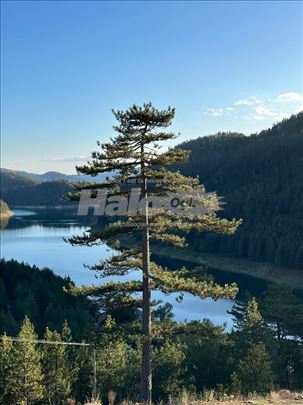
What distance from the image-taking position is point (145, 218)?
1825cm

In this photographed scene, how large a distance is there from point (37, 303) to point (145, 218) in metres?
55.0

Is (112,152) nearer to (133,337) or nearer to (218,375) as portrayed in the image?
(133,337)

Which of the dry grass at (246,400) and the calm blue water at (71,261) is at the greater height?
the dry grass at (246,400)

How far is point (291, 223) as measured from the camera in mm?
152125

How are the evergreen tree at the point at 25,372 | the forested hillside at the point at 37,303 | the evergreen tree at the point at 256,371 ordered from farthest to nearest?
1. the forested hillside at the point at 37,303
2. the evergreen tree at the point at 256,371
3. the evergreen tree at the point at 25,372

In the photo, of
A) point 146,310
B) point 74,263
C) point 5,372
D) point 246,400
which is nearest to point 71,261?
point 74,263

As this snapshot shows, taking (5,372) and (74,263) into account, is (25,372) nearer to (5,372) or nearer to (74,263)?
(5,372)

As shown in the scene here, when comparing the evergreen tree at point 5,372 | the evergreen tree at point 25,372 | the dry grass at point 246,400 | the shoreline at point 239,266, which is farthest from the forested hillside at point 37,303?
the shoreline at point 239,266

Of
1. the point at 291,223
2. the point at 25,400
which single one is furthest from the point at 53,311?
the point at 291,223

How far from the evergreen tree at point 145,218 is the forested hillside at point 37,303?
34.0 metres

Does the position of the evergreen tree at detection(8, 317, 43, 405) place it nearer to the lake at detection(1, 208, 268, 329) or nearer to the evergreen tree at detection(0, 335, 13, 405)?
the evergreen tree at detection(0, 335, 13, 405)

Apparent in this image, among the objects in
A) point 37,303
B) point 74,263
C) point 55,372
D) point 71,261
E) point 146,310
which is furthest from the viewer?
point 71,261

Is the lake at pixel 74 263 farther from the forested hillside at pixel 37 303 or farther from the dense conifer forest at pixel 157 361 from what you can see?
the dense conifer forest at pixel 157 361

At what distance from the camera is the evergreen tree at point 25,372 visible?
3419cm
